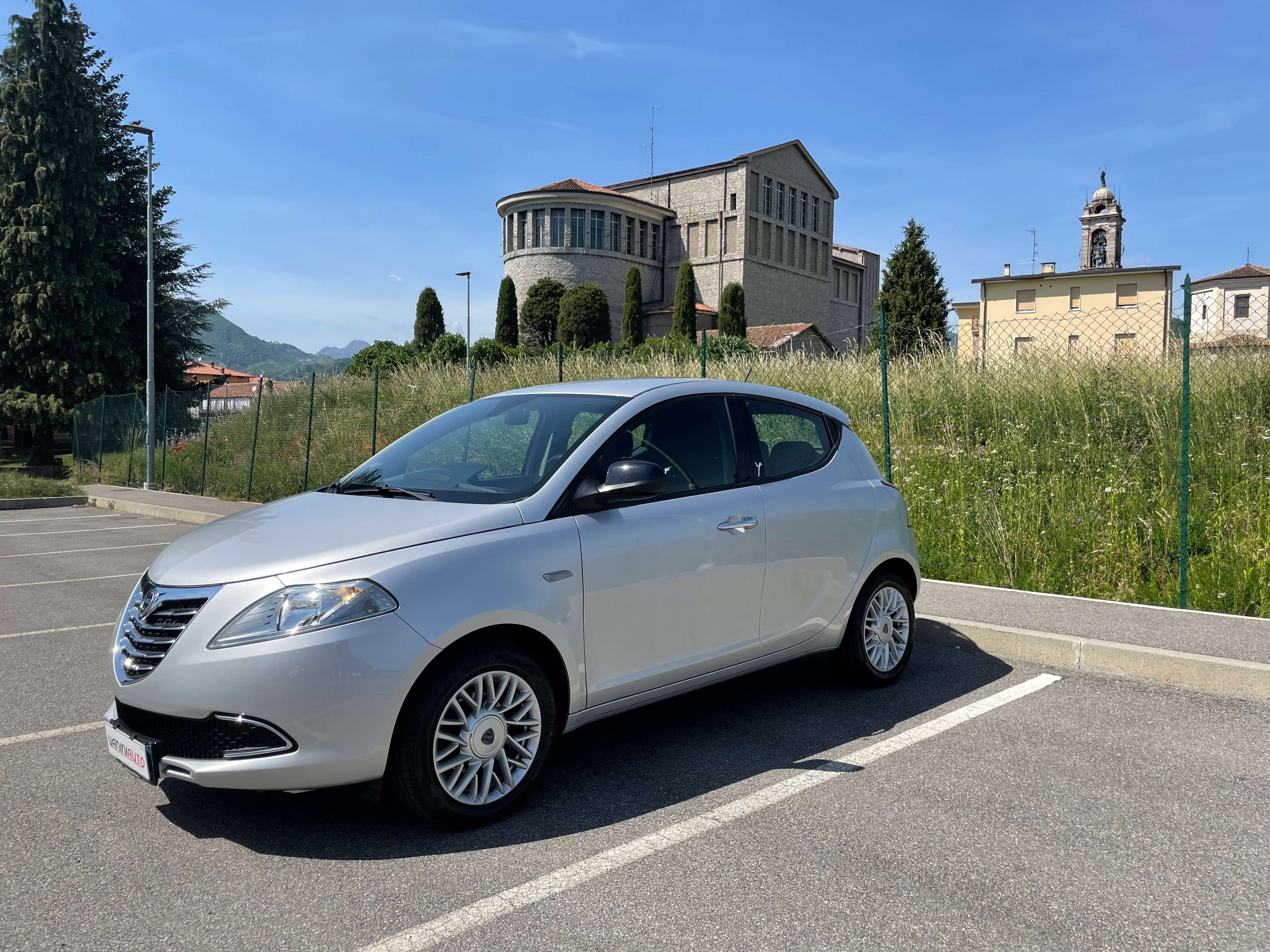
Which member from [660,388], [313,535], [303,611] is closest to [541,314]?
[660,388]

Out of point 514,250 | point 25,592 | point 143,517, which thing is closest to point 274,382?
point 143,517

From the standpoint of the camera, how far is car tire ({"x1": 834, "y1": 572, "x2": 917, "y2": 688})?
5.25 metres

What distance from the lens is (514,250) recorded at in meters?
68.3

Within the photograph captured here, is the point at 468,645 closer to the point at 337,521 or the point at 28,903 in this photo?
the point at 337,521

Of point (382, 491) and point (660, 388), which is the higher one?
point (660, 388)

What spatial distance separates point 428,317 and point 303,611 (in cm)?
6257

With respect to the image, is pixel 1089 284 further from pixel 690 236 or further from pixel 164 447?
pixel 164 447

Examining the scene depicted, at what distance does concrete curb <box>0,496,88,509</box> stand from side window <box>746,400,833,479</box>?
18510 mm

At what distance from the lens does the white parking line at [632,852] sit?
112 inches

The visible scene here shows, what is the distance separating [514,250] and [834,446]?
215 feet

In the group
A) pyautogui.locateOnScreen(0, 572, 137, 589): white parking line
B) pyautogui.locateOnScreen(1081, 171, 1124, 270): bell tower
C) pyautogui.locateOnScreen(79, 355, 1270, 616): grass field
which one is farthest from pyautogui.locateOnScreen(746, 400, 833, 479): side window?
pyautogui.locateOnScreen(1081, 171, 1124, 270): bell tower

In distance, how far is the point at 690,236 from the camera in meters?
71.2

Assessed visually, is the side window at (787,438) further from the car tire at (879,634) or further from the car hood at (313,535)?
the car hood at (313,535)

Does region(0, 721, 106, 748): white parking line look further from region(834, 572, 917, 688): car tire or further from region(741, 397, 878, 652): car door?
region(834, 572, 917, 688): car tire
